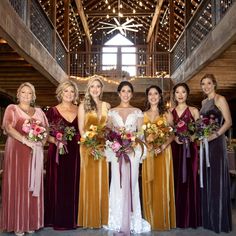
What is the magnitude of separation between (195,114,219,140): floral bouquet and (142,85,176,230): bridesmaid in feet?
1.03

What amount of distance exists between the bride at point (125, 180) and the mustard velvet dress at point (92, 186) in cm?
8

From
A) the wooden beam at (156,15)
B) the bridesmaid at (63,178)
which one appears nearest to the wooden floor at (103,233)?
the bridesmaid at (63,178)

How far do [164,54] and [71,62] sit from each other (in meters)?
3.35

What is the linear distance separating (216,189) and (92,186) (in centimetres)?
134

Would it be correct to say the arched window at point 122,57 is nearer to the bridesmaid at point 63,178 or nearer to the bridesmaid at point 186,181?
the bridesmaid at point 186,181

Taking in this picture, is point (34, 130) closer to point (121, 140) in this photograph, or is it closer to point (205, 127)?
point (121, 140)

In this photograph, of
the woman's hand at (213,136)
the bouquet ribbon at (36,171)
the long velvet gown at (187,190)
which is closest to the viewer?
→ the bouquet ribbon at (36,171)

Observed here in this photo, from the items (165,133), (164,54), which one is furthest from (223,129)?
(164,54)

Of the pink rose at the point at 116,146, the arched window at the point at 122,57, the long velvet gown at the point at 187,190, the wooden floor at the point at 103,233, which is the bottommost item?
the wooden floor at the point at 103,233

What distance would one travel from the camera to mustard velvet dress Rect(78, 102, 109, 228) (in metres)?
4.20

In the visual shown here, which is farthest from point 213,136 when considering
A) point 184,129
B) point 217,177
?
point 217,177

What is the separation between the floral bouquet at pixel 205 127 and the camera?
4074 mm

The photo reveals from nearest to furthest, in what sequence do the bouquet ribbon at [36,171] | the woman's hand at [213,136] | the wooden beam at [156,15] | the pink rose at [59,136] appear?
the bouquet ribbon at [36,171]
the pink rose at [59,136]
the woman's hand at [213,136]
the wooden beam at [156,15]

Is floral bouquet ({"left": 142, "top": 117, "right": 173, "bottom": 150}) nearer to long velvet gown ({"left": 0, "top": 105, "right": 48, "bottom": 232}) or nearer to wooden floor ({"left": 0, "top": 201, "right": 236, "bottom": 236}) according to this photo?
wooden floor ({"left": 0, "top": 201, "right": 236, "bottom": 236})
